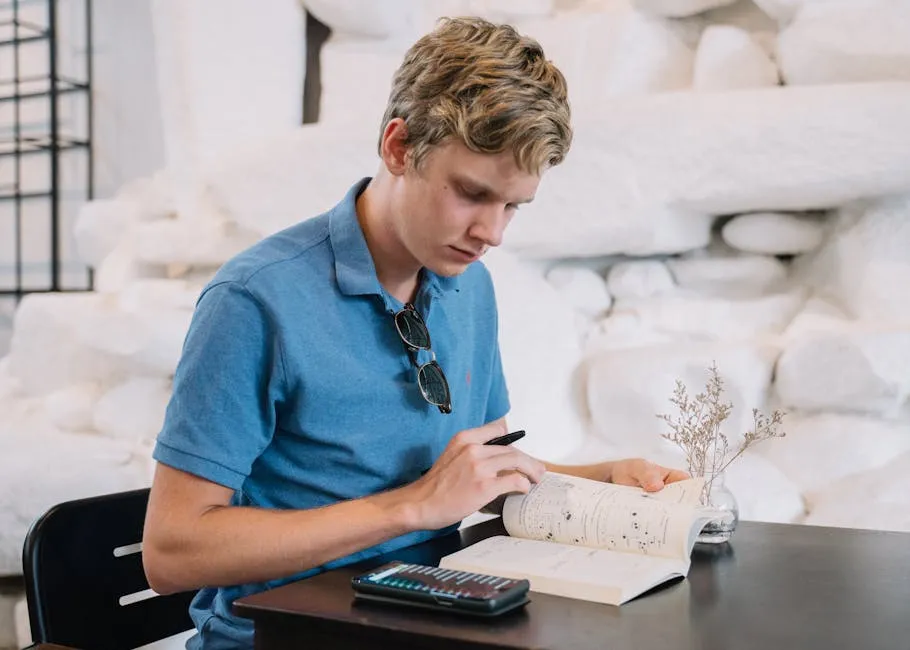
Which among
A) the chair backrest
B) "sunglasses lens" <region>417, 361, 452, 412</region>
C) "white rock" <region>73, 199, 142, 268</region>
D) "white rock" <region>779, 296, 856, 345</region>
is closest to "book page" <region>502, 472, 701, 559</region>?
"sunglasses lens" <region>417, 361, 452, 412</region>

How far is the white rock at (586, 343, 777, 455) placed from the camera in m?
2.02

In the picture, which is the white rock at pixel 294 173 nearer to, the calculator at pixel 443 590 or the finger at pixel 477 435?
the finger at pixel 477 435

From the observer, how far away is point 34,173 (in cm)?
354

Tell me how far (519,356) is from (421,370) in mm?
1151

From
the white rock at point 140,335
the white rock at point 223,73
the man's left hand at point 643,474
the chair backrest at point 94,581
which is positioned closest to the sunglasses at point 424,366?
the man's left hand at point 643,474

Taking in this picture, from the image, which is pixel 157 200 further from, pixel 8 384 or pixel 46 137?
pixel 46 137

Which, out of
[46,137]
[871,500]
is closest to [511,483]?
[871,500]

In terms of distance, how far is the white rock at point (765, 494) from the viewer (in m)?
1.96

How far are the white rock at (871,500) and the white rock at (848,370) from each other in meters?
0.12

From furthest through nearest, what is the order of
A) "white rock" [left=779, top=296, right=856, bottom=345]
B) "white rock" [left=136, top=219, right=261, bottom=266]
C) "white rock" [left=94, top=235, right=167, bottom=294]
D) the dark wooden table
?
"white rock" [left=94, top=235, right=167, bottom=294] → "white rock" [left=136, top=219, right=261, bottom=266] → "white rock" [left=779, top=296, right=856, bottom=345] → the dark wooden table

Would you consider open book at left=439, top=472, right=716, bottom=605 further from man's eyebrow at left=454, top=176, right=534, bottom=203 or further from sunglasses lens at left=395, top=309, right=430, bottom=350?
man's eyebrow at left=454, top=176, right=534, bottom=203

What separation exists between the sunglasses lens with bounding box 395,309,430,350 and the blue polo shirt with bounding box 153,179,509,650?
1 cm

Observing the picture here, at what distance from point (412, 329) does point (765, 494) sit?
1130 millimetres

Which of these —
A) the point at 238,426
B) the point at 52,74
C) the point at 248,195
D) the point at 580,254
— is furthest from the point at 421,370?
the point at 52,74
